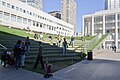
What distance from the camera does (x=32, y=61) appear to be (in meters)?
14.2

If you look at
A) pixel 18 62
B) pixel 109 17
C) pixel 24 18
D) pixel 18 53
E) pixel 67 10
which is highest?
pixel 67 10

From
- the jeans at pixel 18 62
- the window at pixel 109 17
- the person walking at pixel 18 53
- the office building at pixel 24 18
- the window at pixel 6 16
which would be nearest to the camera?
the person walking at pixel 18 53

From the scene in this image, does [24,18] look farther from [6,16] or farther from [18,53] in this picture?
[18,53]

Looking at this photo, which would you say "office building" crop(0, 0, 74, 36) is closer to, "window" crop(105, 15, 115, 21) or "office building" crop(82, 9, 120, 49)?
"office building" crop(82, 9, 120, 49)

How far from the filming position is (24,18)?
71.4 m

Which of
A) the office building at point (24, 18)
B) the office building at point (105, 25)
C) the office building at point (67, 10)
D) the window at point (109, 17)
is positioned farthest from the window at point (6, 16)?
the office building at point (67, 10)

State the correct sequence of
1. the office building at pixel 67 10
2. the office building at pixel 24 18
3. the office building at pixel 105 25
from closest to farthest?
the office building at pixel 24 18
the office building at pixel 105 25
the office building at pixel 67 10

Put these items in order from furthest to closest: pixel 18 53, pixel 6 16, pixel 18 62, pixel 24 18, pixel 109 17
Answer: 1. pixel 109 17
2. pixel 24 18
3. pixel 6 16
4. pixel 18 62
5. pixel 18 53

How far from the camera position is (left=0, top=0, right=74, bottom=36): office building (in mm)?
61094

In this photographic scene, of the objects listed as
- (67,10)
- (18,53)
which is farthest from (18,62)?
(67,10)

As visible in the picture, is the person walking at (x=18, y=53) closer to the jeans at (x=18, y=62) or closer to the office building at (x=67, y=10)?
the jeans at (x=18, y=62)

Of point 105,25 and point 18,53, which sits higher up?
point 105,25

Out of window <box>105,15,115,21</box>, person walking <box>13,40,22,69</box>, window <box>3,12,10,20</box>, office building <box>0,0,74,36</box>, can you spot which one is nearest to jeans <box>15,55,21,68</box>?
person walking <box>13,40,22,69</box>

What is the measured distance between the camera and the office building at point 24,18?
200 feet
